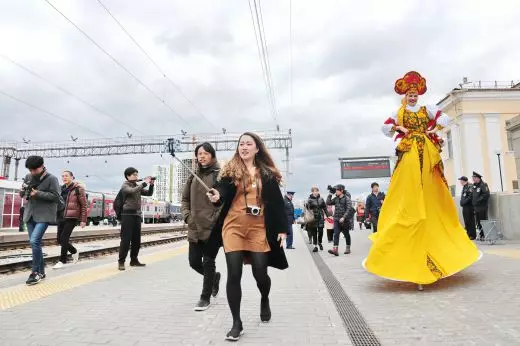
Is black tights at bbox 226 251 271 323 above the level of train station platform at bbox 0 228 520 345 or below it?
above

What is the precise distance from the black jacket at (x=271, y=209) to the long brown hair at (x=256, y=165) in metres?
0.05

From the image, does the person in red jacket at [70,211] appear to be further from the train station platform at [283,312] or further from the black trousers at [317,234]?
the black trousers at [317,234]

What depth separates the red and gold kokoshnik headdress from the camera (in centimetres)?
583

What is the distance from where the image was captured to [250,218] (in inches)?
145

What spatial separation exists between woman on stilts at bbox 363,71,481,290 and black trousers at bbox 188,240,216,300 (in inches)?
75.6

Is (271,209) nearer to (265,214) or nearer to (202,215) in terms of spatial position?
(265,214)

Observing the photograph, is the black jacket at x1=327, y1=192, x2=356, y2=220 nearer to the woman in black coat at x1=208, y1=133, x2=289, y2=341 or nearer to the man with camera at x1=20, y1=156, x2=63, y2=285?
the man with camera at x1=20, y1=156, x2=63, y2=285

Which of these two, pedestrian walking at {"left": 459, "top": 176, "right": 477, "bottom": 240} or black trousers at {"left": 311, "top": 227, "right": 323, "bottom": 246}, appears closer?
black trousers at {"left": 311, "top": 227, "right": 323, "bottom": 246}

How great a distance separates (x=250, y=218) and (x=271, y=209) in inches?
8.2

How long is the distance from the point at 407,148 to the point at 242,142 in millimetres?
2658

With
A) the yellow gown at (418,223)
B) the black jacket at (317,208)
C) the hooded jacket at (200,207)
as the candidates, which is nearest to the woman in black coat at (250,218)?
the hooded jacket at (200,207)

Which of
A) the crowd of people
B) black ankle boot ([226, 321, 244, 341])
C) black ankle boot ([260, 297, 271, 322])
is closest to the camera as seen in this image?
black ankle boot ([226, 321, 244, 341])

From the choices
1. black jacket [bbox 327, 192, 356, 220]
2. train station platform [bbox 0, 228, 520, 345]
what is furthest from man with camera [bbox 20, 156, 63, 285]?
black jacket [bbox 327, 192, 356, 220]

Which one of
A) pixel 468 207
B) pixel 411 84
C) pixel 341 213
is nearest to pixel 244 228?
pixel 411 84
